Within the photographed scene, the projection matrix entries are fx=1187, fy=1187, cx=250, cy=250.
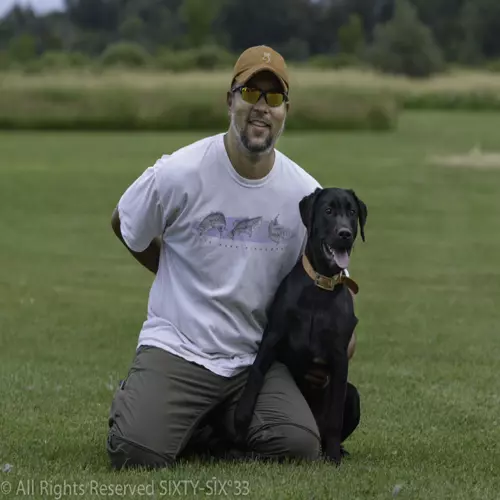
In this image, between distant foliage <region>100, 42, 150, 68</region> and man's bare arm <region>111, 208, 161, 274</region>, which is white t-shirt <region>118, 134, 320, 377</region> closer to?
man's bare arm <region>111, 208, 161, 274</region>

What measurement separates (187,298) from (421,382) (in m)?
2.38

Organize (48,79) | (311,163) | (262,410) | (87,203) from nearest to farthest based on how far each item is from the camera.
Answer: (262,410) < (87,203) < (311,163) < (48,79)

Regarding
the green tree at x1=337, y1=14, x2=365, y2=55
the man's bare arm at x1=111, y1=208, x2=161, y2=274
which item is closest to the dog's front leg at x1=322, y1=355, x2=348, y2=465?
the man's bare arm at x1=111, y1=208, x2=161, y2=274

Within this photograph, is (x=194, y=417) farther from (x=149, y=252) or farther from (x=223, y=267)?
(x=149, y=252)

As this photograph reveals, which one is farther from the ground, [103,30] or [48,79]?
[103,30]

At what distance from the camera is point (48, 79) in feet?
130

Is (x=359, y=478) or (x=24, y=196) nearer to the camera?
(x=359, y=478)

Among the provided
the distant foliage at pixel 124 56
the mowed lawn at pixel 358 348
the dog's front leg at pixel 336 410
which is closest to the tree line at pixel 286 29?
the distant foliage at pixel 124 56

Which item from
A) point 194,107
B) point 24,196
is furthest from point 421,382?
point 194,107

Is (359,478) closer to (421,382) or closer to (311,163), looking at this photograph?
(421,382)

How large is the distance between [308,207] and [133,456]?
123 cm

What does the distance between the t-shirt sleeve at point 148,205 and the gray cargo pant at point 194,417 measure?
19.6 inches

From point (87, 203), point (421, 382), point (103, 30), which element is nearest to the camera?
point (421, 382)

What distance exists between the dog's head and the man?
25cm
